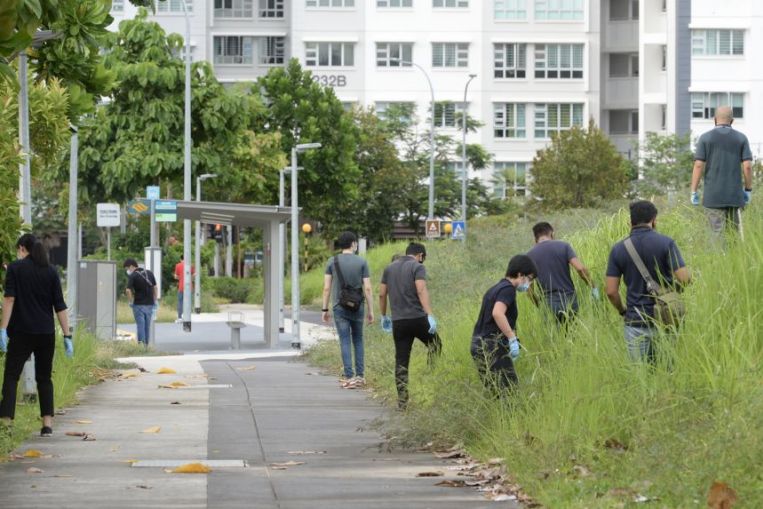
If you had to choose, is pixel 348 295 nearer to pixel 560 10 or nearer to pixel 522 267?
pixel 522 267

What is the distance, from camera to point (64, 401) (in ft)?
56.4

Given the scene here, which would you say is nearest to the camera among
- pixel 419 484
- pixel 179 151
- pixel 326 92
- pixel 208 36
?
pixel 419 484

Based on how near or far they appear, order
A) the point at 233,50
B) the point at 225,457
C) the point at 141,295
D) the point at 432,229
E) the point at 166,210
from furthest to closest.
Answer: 1. the point at 233,50
2. the point at 432,229
3. the point at 166,210
4. the point at 141,295
5. the point at 225,457

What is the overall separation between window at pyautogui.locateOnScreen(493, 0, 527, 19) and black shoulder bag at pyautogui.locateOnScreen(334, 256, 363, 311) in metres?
70.8

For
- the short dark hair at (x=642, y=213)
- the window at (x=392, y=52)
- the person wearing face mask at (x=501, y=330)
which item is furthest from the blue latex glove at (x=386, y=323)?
the window at (x=392, y=52)

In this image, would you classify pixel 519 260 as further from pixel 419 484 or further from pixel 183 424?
pixel 183 424

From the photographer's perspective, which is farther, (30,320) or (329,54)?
(329,54)

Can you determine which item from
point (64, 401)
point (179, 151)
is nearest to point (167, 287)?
point (179, 151)

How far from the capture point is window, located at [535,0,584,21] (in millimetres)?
89375

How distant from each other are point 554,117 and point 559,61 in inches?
121

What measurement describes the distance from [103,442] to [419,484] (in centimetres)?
371

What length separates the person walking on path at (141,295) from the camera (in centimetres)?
3173

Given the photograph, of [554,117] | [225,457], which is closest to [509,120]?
[554,117]

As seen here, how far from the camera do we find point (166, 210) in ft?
111
